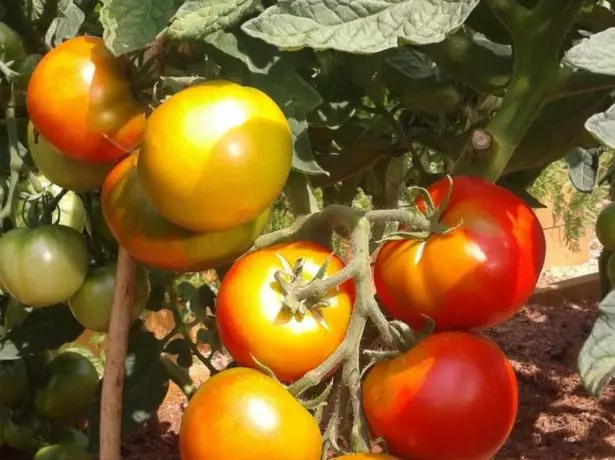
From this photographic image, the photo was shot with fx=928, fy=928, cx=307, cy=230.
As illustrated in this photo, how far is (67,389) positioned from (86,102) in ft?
2.10

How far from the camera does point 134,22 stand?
0.60 metres

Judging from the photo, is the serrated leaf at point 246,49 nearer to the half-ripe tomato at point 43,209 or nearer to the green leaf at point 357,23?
the green leaf at point 357,23

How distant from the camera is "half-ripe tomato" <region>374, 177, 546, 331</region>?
0.59 meters

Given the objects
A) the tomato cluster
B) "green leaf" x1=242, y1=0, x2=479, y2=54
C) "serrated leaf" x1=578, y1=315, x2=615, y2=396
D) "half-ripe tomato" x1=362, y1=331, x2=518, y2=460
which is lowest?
the tomato cluster

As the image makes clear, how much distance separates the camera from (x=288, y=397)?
553 millimetres

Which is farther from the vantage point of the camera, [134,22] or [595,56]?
[134,22]

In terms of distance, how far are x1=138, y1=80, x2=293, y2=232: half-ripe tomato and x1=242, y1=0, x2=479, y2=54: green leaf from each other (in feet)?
0.18

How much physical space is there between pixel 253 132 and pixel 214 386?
15cm

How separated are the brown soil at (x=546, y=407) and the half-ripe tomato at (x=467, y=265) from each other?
0.93m

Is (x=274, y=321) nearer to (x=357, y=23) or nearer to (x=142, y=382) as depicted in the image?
(x=357, y=23)

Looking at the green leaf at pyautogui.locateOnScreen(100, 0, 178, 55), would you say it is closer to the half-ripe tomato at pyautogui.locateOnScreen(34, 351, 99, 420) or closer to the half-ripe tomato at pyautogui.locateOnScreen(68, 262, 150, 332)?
the half-ripe tomato at pyautogui.locateOnScreen(68, 262, 150, 332)

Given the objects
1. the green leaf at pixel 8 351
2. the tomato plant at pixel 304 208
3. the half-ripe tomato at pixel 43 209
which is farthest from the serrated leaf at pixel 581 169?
the green leaf at pixel 8 351

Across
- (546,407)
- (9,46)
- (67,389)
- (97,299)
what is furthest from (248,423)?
(546,407)

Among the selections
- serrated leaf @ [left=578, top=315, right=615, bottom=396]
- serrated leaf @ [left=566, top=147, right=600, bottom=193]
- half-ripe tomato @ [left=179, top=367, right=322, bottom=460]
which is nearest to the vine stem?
half-ripe tomato @ [left=179, top=367, right=322, bottom=460]
